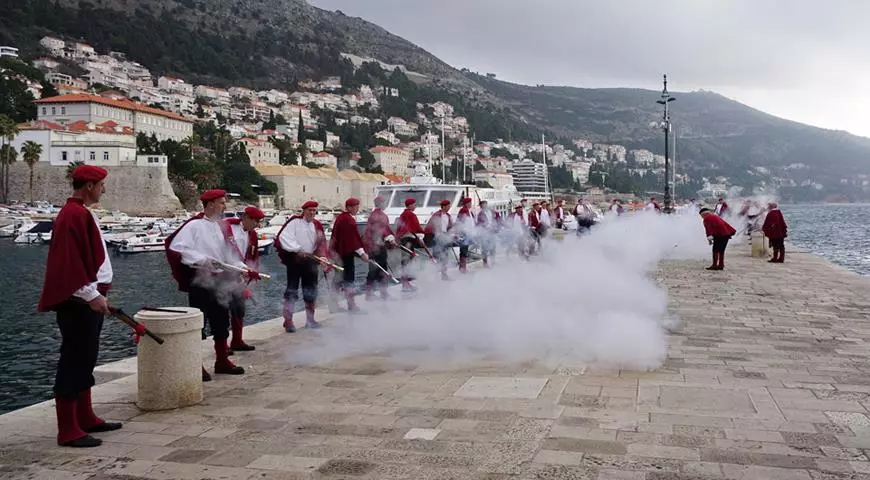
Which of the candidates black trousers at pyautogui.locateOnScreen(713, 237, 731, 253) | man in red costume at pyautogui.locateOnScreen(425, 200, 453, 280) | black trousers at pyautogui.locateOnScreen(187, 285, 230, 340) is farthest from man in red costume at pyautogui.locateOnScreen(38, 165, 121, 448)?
black trousers at pyautogui.locateOnScreen(713, 237, 731, 253)

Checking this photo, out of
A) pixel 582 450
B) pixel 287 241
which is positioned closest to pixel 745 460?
pixel 582 450

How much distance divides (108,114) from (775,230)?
118537 millimetres

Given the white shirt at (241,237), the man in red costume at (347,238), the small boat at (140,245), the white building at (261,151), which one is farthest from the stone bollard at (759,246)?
the white building at (261,151)

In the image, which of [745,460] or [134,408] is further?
[134,408]

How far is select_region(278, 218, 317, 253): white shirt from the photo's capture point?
10.8m

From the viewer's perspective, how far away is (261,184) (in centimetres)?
11788

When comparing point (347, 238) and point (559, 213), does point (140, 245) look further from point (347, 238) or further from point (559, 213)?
point (347, 238)

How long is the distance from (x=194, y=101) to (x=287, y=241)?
631ft

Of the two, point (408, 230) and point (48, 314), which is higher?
point (408, 230)

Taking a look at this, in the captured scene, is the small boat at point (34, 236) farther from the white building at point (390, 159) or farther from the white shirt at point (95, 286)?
the white building at point (390, 159)

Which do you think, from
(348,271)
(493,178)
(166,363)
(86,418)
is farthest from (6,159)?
(493,178)

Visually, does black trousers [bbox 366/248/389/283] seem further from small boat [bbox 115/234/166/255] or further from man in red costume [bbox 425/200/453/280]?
small boat [bbox 115/234/166/255]

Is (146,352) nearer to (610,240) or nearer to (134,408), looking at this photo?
(134,408)

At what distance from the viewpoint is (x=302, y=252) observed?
10.9m
